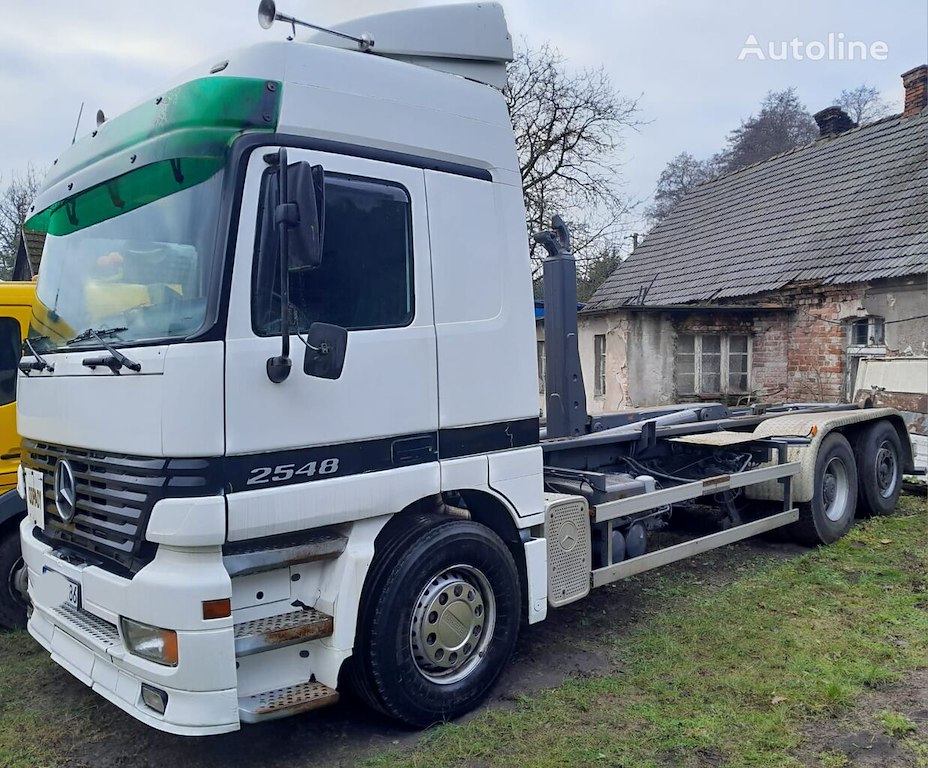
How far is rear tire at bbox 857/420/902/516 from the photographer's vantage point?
753 cm

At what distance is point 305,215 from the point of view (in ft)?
9.85

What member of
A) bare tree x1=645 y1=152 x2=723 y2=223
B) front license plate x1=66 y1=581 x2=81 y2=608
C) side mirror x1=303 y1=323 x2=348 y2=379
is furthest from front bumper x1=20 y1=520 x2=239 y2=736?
bare tree x1=645 y1=152 x2=723 y2=223

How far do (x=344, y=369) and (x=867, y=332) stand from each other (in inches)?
505

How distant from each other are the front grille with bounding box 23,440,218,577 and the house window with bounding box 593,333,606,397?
12858 millimetres

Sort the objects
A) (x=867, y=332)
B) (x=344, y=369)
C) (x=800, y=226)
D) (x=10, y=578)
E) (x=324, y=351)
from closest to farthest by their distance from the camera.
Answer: (x=324, y=351) < (x=344, y=369) < (x=10, y=578) < (x=867, y=332) < (x=800, y=226)

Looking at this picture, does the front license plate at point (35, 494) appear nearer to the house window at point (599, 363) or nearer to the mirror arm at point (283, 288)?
the mirror arm at point (283, 288)

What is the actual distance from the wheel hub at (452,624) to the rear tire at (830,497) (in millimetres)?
3858

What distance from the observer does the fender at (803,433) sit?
6520 millimetres

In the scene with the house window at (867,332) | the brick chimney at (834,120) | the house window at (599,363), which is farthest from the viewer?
the brick chimney at (834,120)

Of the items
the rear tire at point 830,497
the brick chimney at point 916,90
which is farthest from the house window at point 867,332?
the rear tire at point 830,497

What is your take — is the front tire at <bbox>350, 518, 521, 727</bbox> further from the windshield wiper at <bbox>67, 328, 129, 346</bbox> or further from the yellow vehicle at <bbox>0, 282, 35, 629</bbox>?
the yellow vehicle at <bbox>0, 282, 35, 629</bbox>

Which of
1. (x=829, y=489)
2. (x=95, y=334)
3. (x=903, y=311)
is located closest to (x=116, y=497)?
(x=95, y=334)

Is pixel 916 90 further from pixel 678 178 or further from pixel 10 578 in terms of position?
pixel 678 178

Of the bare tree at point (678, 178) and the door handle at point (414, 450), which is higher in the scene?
the bare tree at point (678, 178)
